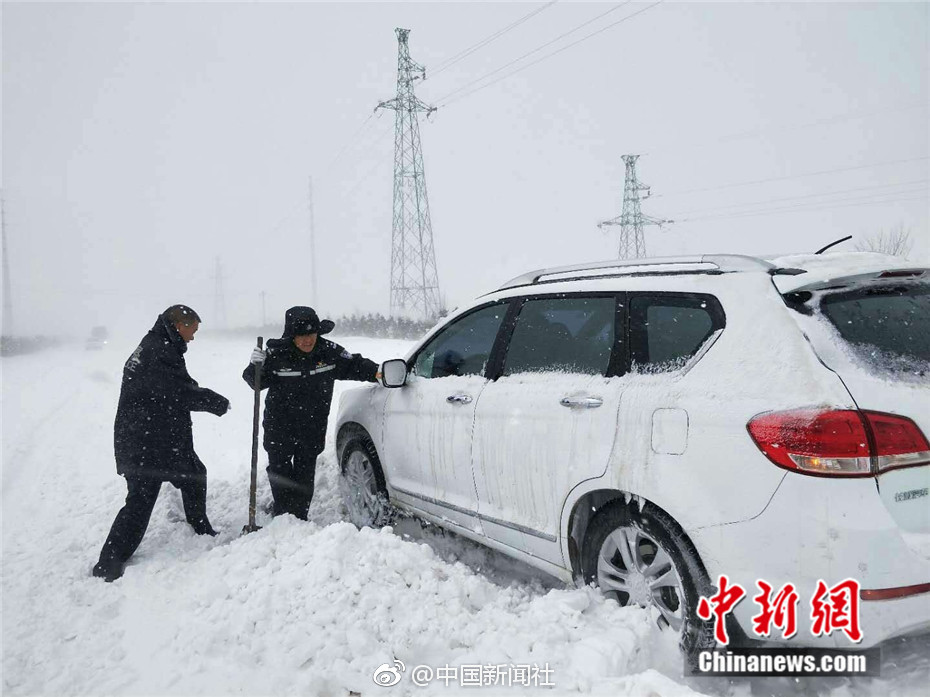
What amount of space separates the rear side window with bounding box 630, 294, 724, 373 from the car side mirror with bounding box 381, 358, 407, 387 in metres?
1.83

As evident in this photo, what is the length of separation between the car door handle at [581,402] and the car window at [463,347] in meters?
0.87

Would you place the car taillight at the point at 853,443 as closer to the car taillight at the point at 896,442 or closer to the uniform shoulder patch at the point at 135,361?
the car taillight at the point at 896,442

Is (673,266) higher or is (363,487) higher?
(673,266)

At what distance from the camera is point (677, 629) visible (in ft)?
8.82

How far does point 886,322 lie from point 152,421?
14.7 ft

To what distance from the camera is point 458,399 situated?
3.95m

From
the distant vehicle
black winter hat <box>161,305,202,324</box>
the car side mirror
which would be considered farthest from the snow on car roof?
the distant vehicle

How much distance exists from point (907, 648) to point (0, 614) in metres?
4.79

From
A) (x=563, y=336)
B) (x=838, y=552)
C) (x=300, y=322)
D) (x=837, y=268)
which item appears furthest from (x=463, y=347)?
(x=838, y=552)

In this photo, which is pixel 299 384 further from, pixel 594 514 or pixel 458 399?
pixel 594 514

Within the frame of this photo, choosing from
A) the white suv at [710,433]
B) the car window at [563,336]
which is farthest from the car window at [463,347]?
the car window at [563,336]

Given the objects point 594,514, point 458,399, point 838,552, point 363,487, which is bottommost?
point 363,487

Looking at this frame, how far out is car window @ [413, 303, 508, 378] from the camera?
402 cm

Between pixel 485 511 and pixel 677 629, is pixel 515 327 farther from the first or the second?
pixel 677 629
